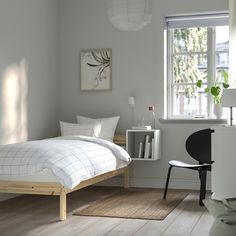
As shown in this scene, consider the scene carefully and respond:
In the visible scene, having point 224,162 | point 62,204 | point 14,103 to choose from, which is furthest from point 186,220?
point 14,103

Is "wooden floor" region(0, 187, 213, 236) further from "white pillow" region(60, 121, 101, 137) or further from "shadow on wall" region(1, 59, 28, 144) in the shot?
"white pillow" region(60, 121, 101, 137)

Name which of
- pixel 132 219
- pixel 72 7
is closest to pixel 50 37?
pixel 72 7

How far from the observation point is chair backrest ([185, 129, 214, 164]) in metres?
5.43

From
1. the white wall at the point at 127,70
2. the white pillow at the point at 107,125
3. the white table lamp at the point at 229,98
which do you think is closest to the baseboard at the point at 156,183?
the white wall at the point at 127,70

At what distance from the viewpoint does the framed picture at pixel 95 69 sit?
6832mm

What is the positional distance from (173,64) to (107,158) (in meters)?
1.93

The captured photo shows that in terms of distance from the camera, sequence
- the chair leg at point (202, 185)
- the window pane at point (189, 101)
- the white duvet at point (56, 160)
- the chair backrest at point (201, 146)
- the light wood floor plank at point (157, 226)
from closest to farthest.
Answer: the light wood floor plank at point (157, 226), the white duvet at point (56, 160), the chair leg at point (202, 185), the chair backrest at point (201, 146), the window pane at point (189, 101)

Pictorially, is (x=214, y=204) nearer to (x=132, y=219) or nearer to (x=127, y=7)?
(x=132, y=219)

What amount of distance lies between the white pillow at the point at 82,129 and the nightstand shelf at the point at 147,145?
396mm

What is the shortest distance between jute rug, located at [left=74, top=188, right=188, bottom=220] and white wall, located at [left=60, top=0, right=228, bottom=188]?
50 centimetres

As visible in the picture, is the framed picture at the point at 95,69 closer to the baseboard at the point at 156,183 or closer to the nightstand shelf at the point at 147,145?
the nightstand shelf at the point at 147,145

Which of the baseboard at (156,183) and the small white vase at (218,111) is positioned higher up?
the small white vase at (218,111)

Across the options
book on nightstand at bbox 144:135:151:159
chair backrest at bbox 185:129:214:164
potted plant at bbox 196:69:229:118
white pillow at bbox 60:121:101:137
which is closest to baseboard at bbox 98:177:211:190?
book on nightstand at bbox 144:135:151:159

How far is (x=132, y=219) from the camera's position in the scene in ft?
14.8
